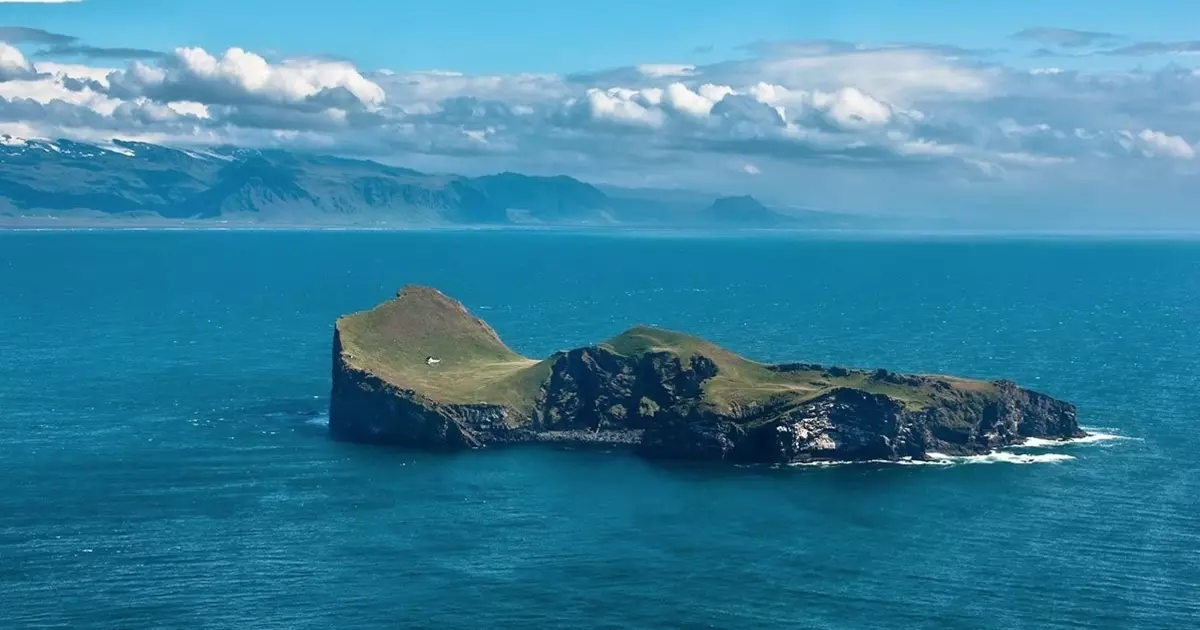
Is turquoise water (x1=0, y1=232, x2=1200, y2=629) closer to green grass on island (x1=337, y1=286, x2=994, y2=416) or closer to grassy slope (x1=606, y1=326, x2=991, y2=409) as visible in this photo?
green grass on island (x1=337, y1=286, x2=994, y2=416)

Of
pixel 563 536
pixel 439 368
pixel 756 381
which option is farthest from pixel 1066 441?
pixel 439 368

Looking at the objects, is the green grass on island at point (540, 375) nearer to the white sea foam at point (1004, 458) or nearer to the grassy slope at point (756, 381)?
the grassy slope at point (756, 381)

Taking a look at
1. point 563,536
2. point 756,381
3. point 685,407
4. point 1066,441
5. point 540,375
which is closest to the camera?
point 563,536

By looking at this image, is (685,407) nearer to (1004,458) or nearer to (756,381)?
(756,381)

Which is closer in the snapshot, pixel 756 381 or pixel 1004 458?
pixel 1004 458

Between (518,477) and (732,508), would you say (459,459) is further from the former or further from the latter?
(732,508)

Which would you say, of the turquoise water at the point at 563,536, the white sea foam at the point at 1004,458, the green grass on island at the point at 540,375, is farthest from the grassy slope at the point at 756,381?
the turquoise water at the point at 563,536

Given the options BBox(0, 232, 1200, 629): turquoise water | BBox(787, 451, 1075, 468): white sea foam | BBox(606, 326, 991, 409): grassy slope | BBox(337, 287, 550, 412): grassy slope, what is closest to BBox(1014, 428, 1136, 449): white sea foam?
BBox(0, 232, 1200, 629): turquoise water
